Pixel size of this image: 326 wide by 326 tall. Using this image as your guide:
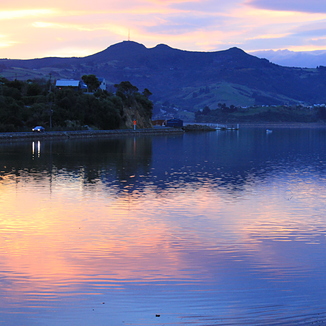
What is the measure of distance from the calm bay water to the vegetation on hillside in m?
79.7

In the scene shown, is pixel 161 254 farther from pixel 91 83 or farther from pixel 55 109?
pixel 91 83

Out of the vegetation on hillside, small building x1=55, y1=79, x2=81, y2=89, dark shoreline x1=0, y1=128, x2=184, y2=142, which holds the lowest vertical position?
dark shoreline x1=0, y1=128, x2=184, y2=142

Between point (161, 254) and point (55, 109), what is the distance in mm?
109361

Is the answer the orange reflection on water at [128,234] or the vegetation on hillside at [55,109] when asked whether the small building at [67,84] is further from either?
the orange reflection on water at [128,234]

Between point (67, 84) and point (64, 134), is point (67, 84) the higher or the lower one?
the higher one

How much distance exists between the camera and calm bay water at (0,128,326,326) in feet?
37.2

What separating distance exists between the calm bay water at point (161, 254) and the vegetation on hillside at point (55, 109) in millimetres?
79726

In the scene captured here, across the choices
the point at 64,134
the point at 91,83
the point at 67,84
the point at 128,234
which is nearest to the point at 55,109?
the point at 64,134

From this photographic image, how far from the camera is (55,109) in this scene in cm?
12169

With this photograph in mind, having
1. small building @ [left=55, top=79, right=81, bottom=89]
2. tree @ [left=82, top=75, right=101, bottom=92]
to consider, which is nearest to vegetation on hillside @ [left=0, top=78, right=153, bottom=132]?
small building @ [left=55, top=79, right=81, bottom=89]

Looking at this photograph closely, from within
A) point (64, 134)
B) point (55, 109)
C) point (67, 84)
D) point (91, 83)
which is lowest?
point (64, 134)

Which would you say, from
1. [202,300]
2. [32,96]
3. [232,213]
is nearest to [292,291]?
[202,300]

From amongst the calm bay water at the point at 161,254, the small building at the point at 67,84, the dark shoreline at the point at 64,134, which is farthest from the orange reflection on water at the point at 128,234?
the small building at the point at 67,84

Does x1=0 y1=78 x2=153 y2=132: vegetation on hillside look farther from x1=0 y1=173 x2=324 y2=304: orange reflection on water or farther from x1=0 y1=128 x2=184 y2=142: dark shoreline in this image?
x1=0 y1=173 x2=324 y2=304: orange reflection on water
